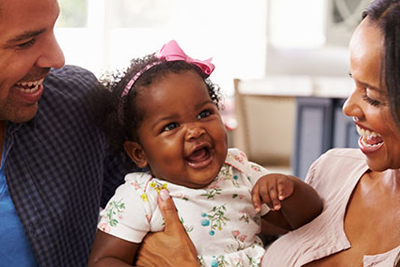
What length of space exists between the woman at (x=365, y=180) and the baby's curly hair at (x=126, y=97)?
0.28 metres

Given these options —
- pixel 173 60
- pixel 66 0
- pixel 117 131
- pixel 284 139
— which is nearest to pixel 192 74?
pixel 173 60

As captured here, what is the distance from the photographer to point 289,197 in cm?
142

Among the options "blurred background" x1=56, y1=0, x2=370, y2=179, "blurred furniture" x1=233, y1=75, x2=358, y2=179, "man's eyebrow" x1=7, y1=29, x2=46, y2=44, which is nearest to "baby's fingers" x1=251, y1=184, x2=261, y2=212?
"man's eyebrow" x1=7, y1=29, x2=46, y2=44

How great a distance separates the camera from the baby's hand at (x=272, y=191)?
4.48 feet

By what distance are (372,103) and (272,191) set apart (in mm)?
315

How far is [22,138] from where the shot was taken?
160 centimetres

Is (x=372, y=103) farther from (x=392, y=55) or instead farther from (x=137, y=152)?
(x=137, y=152)

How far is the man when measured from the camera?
4.92 ft

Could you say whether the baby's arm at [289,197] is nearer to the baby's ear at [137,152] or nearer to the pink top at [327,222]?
the pink top at [327,222]

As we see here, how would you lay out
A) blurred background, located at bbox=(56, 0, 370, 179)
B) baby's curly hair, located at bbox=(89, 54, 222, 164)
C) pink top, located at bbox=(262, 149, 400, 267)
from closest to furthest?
pink top, located at bbox=(262, 149, 400, 267) → baby's curly hair, located at bbox=(89, 54, 222, 164) → blurred background, located at bbox=(56, 0, 370, 179)

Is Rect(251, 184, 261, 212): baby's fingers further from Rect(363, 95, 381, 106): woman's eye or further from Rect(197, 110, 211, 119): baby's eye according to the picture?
Rect(363, 95, 381, 106): woman's eye

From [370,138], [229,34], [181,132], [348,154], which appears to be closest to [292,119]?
[229,34]

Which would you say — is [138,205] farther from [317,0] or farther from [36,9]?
[317,0]

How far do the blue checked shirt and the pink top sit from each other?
537 millimetres
